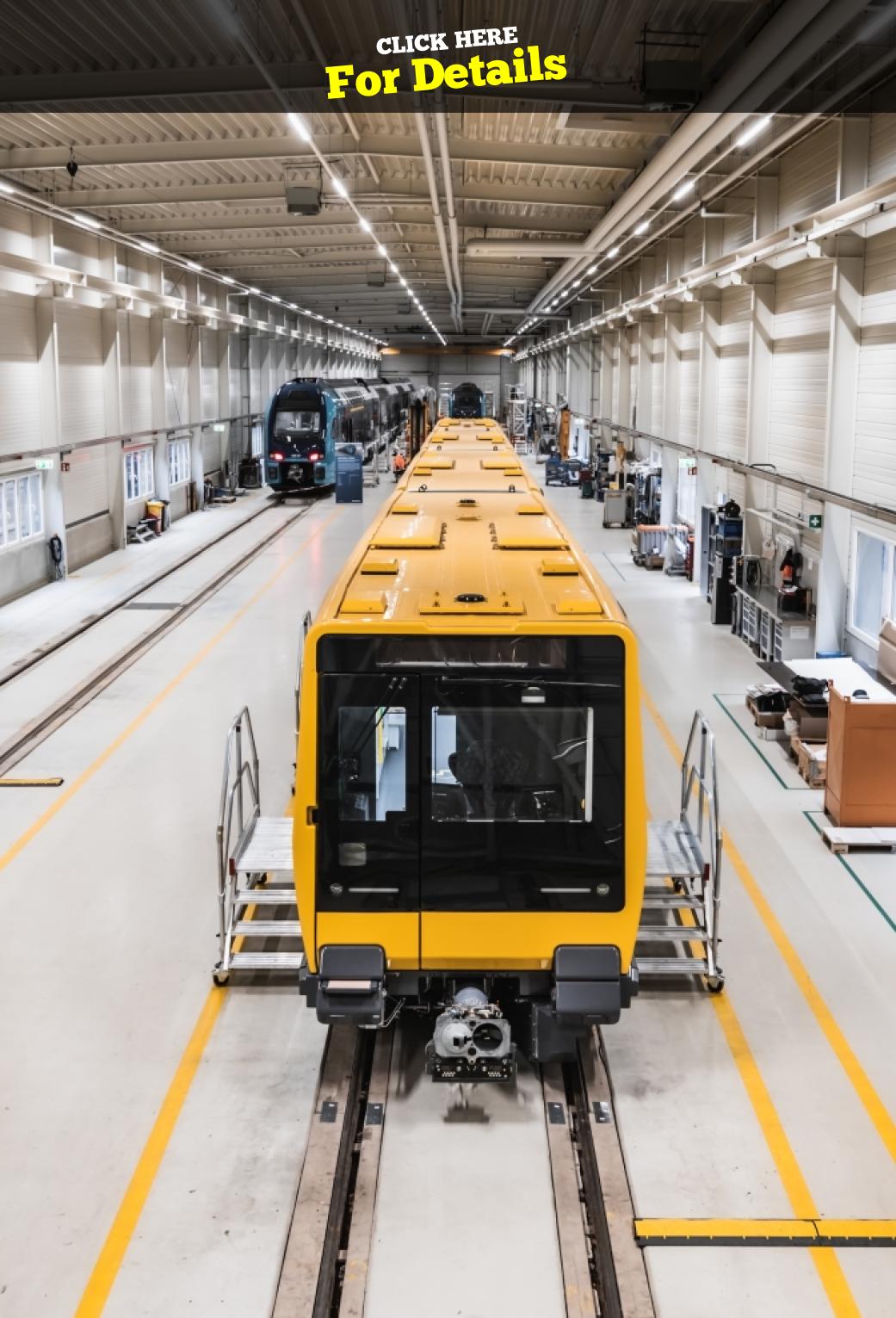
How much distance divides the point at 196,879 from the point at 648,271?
22131 mm

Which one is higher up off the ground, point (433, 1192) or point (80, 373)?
point (80, 373)

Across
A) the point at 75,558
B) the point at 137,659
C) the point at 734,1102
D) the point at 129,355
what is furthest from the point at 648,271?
the point at 734,1102

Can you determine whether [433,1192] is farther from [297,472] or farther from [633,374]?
[297,472]

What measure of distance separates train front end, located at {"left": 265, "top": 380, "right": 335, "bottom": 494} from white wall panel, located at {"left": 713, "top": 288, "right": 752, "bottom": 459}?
47.3 ft

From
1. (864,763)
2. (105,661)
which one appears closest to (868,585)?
(864,763)

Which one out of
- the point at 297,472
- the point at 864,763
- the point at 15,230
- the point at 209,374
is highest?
the point at 15,230

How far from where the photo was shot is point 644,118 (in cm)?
1379

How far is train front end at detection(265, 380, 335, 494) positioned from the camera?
3325 centimetres

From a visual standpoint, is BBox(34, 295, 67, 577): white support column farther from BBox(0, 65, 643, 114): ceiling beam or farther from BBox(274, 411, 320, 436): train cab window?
BBox(274, 411, 320, 436): train cab window

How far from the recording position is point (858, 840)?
1020 cm

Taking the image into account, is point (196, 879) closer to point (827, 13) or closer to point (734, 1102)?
point (734, 1102)

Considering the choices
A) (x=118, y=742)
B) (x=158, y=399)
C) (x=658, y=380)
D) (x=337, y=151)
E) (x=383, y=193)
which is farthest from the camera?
(x=158, y=399)

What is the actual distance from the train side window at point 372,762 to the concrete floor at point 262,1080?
1.64 meters

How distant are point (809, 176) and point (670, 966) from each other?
11.6 meters
